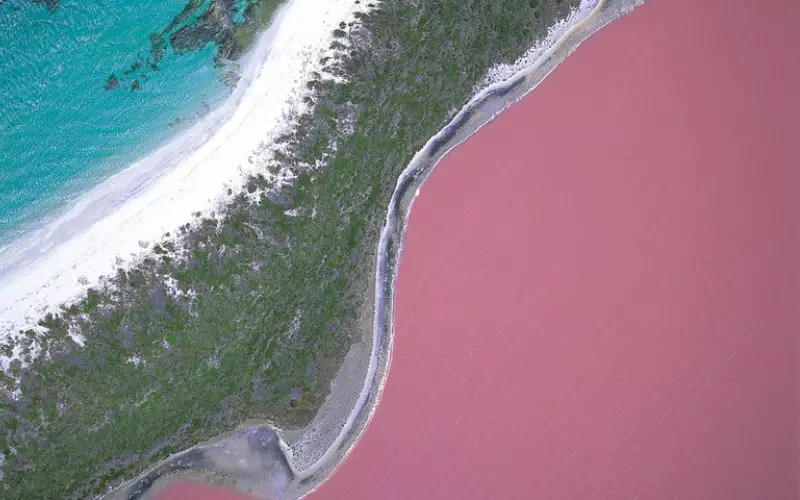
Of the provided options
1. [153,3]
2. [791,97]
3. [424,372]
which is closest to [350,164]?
[424,372]

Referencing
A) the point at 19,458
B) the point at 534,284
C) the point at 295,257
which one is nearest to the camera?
the point at 19,458

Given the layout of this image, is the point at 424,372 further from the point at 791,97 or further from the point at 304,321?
the point at 791,97

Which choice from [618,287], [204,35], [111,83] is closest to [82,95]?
[111,83]

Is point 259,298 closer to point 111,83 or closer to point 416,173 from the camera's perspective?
point 416,173

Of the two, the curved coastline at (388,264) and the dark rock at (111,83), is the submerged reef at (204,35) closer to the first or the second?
the dark rock at (111,83)

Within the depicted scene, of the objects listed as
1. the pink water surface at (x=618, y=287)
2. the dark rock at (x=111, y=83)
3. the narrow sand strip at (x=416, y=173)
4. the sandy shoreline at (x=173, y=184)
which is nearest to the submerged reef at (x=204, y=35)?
the dark rock at (x=111, y=83)

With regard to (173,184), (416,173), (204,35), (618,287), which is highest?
(204,35)
